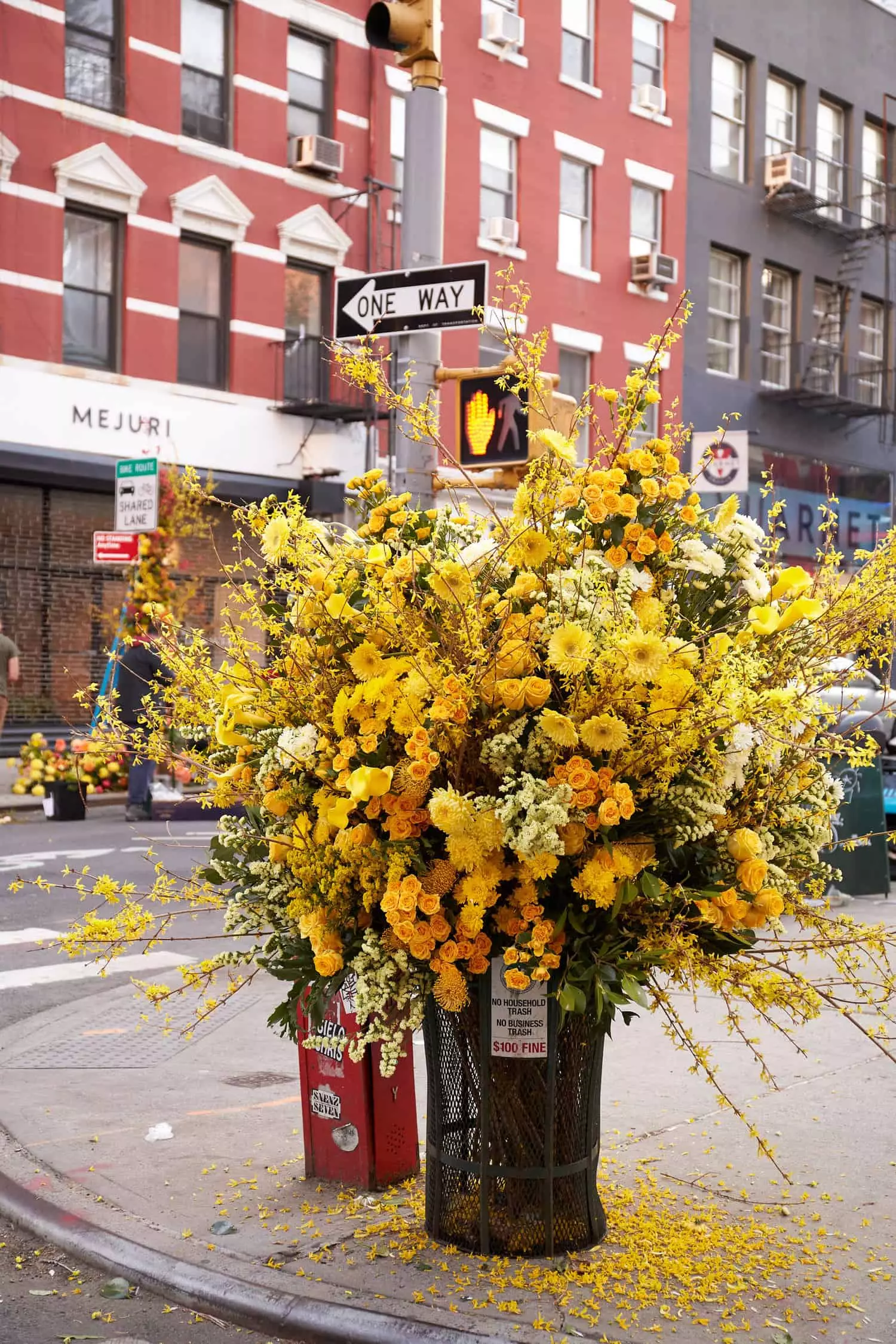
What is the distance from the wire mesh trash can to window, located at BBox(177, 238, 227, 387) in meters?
18.6

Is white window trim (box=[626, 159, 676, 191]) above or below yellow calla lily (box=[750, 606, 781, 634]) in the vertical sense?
above

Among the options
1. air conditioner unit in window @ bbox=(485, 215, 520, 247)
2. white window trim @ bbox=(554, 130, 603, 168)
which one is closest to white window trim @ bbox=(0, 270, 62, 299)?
air conditioner unit in window @ bbox=(485, 215, 520, 247)

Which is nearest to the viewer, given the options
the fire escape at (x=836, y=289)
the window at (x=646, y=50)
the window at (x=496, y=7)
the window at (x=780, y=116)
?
the window at (x=496, y=7)

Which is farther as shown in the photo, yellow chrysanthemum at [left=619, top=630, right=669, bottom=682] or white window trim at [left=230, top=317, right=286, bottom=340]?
white window trim at [left=230, top=317, right=286, bottom=340]

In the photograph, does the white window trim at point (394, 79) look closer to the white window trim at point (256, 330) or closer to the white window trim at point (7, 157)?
the white window trim at point (256, 330)

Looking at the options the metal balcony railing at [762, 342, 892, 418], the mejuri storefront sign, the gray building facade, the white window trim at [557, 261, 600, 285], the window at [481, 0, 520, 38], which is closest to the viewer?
the mejuri storefront sign

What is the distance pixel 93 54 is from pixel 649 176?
1132 centimetres

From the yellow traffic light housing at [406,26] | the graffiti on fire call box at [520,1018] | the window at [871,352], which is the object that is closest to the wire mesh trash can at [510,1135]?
the graffiti on fire call box at [520,1018]

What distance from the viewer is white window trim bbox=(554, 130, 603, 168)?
26250 millimetres

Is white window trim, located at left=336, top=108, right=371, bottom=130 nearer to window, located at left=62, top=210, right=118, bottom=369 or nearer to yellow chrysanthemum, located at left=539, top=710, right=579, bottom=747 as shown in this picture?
window, located at left=62, top=210, right=118, bottom=369

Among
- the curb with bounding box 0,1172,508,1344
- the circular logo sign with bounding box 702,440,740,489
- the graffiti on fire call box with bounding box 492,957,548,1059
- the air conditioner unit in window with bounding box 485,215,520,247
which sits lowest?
the curb with bounding box 0,1172,508,1344

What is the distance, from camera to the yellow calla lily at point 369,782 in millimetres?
3641

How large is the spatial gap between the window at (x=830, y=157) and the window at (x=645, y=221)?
15.0 ft

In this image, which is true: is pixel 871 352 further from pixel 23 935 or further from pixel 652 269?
pixel 23 935
